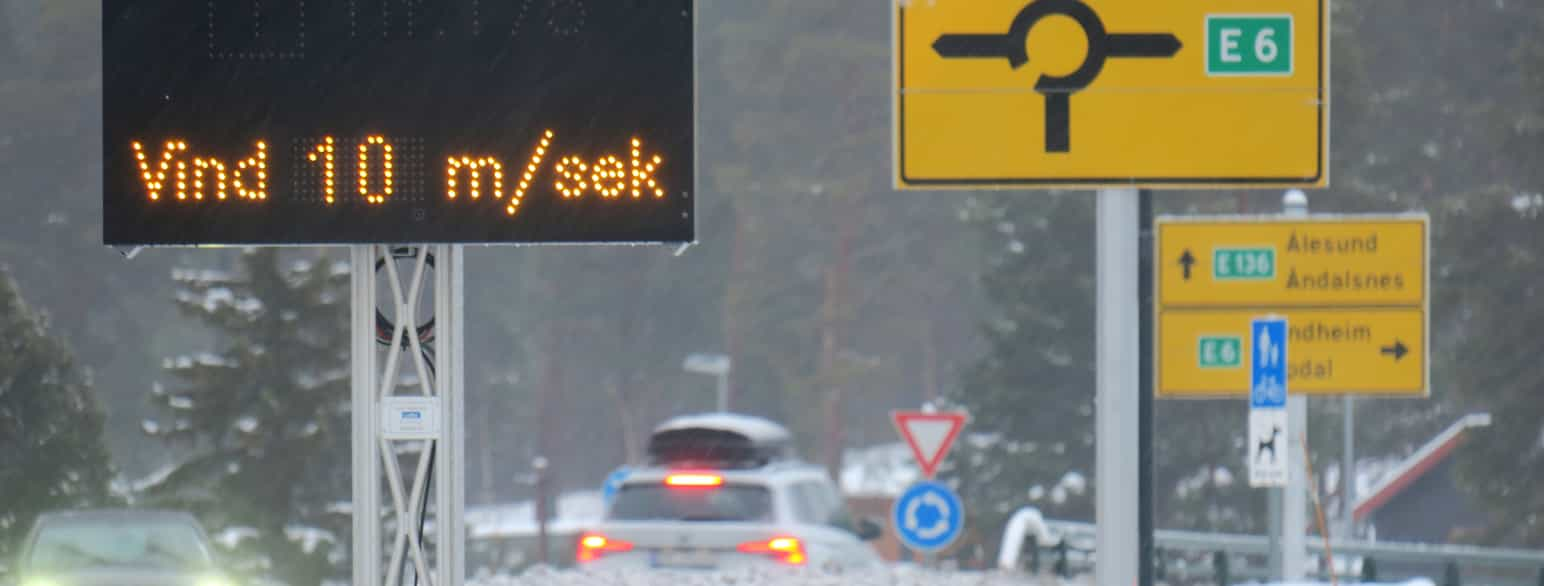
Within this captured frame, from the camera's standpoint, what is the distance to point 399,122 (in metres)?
9.80

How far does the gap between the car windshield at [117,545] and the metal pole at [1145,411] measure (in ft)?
39.3

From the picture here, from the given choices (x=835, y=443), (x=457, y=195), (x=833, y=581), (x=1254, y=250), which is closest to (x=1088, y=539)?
(x=1254, y=250)

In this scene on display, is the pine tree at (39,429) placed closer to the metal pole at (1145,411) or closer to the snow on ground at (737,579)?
the snow on ground at (737,579)

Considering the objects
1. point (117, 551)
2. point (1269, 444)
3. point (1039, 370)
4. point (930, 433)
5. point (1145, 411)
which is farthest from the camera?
point (1039, 370)

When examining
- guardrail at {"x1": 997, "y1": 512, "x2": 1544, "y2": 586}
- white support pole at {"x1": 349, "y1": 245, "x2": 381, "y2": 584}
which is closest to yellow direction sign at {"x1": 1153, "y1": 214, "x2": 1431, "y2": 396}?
guardrail at {"x1": 997, "y1": 512, "x2": 1544, "y2": 586}

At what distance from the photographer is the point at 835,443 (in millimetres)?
65250

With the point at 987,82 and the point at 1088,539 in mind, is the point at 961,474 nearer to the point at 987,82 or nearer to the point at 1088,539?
the point at 1088,539

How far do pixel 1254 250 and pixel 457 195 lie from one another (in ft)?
36.5

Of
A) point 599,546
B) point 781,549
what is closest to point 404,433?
point 599,546

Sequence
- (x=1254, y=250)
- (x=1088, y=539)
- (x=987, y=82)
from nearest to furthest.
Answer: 1. (x=987, y=82)
2. (x=1254, y=250)
3. (x=1088, y=539)

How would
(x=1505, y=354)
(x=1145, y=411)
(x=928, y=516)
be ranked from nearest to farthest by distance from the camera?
(x=1145, y=411) → (x=928, y=516) → (x=1505, y=354)

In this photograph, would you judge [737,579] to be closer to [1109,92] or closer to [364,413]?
[364,413]

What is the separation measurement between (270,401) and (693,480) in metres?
19.7

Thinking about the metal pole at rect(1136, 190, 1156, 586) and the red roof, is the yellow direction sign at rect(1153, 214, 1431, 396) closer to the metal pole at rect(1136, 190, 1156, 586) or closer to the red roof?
the metal pole at rect(1136, 190, 1156, 586)
